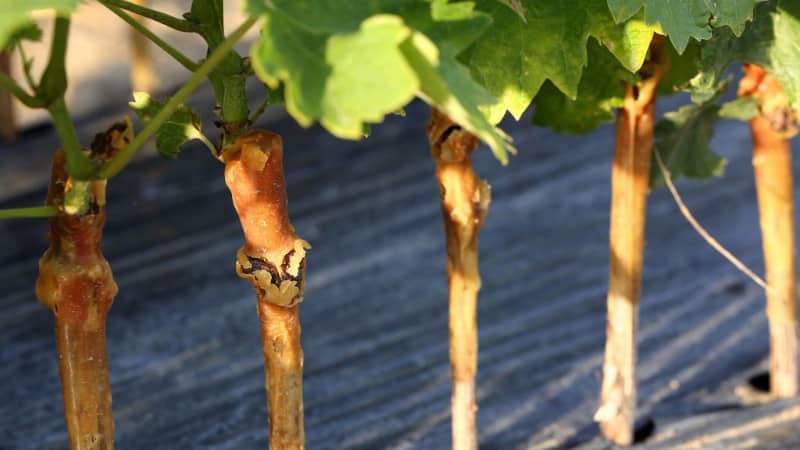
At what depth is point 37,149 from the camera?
8.38 feet

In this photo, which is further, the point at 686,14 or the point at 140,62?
the point at 140,62

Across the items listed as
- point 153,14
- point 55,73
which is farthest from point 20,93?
point 153,14

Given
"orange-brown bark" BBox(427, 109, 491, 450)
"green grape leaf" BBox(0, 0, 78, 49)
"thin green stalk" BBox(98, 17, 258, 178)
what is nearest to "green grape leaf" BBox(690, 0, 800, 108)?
"orange-brown bark" BBox(427, 109, 491, 450)

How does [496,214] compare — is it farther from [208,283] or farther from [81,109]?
[81,109]

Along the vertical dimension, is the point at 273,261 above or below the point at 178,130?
below

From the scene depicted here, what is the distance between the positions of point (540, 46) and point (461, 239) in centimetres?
24

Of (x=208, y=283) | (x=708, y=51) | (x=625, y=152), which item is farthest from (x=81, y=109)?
(x=708, y=51)

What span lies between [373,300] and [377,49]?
47.7 inches

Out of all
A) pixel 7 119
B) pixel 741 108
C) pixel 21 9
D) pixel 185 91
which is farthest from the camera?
pixel 7 119

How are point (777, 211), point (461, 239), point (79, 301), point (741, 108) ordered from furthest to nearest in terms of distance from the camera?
point (777, 211), point (741, 108), point (461, 239), point (79, 301)

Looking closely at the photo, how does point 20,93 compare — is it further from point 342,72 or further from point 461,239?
point 461,239

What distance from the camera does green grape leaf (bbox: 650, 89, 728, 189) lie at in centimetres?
152

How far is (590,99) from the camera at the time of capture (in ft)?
4.59

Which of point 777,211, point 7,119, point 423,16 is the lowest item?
point 423,16
